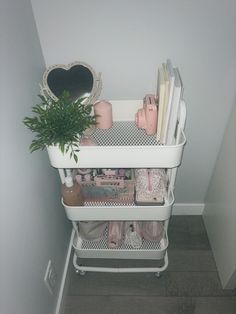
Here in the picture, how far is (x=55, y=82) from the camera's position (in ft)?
3.28

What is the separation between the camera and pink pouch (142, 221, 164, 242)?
4.40 ft

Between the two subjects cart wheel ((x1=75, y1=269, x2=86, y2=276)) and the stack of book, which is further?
cart wheel ((x1=75, y1=269, x2=86, y2=276))

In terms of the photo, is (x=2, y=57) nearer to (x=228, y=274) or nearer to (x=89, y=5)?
(x=89, y=5)

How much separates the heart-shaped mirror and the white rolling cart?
161 millimetres

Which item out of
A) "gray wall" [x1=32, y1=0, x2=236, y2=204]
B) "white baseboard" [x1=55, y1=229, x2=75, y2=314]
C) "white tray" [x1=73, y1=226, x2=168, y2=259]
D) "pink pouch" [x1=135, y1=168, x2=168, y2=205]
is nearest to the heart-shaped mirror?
"gray wall" [x1=32, y1=0, x2=236, y2=204]

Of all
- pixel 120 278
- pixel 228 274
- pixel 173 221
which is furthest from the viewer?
pixel 173 221

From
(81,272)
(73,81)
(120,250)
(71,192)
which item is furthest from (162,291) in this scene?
(73,81)

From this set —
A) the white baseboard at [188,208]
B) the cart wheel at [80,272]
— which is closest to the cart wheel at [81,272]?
the cart wheel at [80,272]

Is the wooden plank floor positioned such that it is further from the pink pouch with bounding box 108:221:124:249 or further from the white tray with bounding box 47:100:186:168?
the white tray with bounding box 47:100:186:168

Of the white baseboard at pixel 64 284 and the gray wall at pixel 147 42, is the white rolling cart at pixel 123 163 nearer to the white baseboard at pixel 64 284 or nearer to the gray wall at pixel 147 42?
the white baseboard at pixel 64 284

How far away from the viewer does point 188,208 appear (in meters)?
1.74

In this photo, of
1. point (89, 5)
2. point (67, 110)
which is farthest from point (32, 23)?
point (67, 110)

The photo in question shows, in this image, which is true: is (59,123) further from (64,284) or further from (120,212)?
(64,284)

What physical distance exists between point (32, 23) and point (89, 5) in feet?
0.75
